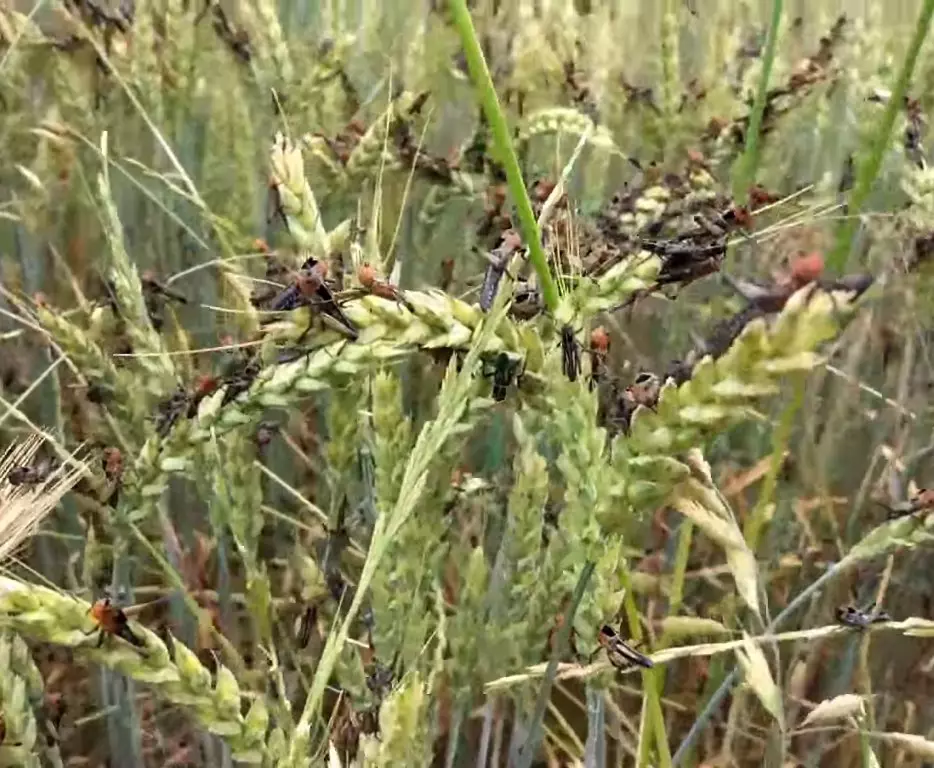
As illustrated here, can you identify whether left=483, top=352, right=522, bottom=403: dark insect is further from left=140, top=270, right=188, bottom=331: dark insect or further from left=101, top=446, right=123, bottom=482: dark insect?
left=140, top=270, right=188, bottom=331: dark insect

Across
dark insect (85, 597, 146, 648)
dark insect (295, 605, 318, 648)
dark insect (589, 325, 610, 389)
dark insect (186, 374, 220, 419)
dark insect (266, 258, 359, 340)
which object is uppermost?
dark insect (266, 258, 359, 340)

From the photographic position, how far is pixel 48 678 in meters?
0.70

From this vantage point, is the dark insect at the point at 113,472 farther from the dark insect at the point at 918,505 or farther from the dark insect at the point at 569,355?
the dark insect at the point at 918,505

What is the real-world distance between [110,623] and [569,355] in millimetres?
169

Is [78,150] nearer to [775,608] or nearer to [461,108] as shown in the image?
[461,108]

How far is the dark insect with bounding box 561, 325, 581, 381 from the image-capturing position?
1.19 feet

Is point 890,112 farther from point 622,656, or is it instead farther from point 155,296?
point 155,296

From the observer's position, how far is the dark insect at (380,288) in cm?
35

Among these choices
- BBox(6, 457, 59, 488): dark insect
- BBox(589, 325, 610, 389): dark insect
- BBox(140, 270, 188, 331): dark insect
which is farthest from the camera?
BBox(140, 270, 188, 331): dark insect

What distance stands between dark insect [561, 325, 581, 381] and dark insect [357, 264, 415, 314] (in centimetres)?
5

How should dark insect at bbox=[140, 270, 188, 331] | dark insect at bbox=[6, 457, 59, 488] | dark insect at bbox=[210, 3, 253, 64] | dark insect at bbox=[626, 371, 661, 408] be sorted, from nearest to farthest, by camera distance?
dark insect at bbox=[626, 371, 661, 408] < dark insect at bbox=[6, 457, 59, 488] < dark insect at bbox=[140, 270, 188, 331] < dark insect at bbox=[210, 3, 253, 64]

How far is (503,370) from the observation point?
365 millimetres

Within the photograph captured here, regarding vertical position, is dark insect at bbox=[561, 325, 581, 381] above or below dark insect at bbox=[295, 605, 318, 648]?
above

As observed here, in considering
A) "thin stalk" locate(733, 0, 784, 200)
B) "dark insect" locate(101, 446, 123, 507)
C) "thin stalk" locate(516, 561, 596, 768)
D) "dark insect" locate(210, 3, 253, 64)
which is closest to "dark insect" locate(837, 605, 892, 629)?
"thin stalk" locate(516, 561, 596, 768)
